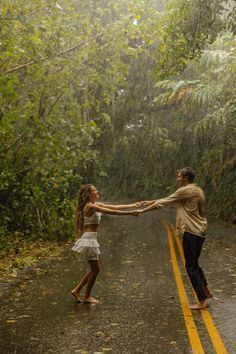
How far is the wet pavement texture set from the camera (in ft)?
20.6

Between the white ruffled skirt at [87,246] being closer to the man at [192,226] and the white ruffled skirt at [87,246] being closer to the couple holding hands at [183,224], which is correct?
the couple holding hands at [183,224]

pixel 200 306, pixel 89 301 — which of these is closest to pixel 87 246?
pixel 89 301

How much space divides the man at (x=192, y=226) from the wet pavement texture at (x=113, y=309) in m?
0.42

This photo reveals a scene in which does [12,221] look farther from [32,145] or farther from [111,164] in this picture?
[111,164]

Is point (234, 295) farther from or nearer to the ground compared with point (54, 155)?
nearer to the ground

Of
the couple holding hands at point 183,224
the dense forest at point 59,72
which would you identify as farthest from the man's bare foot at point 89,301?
the dense forest at point 59,72

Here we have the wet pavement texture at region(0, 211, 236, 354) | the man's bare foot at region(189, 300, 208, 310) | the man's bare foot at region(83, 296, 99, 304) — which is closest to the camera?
the wet pavement texture at region(0, 211, 236, 354)

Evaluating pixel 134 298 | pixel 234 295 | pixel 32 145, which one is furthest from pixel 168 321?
pixel 32 145

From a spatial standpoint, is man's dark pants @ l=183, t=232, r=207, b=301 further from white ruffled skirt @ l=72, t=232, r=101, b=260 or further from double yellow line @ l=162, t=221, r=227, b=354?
white ruffled skirt @ l=72, t=232, r=101, b=260

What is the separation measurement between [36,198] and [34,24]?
5037mm

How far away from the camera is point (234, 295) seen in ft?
29.5

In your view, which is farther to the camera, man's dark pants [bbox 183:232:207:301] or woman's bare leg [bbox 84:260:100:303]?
woman's bare leg [bbox 84:260:100:303]

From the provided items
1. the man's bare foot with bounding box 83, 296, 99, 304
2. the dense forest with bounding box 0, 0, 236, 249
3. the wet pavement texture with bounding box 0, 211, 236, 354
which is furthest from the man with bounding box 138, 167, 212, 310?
the dense forest with bounding box 0, 0, 236, 249

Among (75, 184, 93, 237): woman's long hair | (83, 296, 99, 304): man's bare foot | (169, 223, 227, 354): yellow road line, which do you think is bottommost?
(83, 296, 99, 304): man's bare foot
